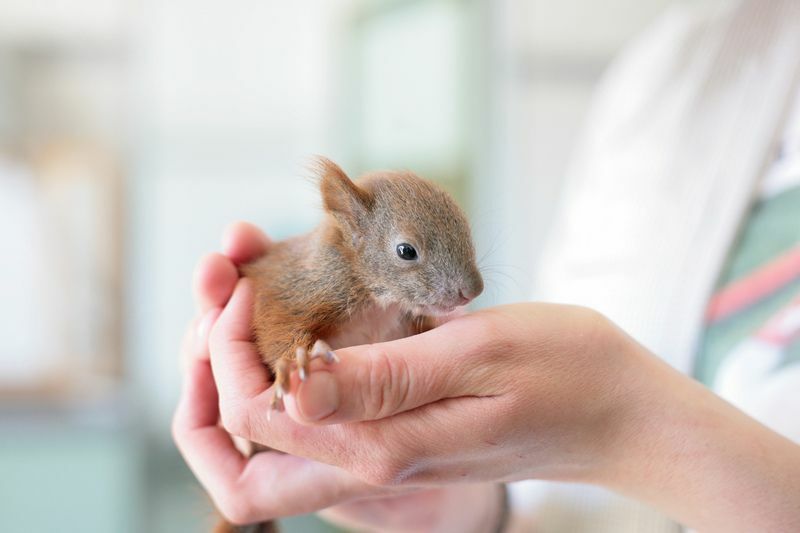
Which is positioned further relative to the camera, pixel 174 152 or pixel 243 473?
pixel 174 152

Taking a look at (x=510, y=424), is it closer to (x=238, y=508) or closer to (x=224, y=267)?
(x=238, y=508)

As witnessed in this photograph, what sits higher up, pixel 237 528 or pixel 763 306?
pixel 763 306

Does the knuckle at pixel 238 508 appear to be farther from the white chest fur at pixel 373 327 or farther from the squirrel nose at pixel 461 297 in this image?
the squirrel nose at pixel 461 297

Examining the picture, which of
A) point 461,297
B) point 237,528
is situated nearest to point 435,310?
point 461,297

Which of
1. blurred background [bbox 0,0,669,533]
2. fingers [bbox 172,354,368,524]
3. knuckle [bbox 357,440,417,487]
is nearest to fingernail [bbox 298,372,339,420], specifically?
knuckle [bbox 357,440,417,487]

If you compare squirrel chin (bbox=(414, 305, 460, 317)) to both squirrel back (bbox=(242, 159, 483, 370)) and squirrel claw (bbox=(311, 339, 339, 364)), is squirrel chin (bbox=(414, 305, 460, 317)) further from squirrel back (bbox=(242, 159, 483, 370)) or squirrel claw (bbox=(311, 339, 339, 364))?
squirrel claw (bbox=(311, 339, 339, 364))

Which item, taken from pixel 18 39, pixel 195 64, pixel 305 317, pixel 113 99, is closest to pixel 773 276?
pixel 305 317

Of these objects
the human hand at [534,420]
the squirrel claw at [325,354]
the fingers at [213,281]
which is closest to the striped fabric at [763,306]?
the human hand at [534,420]
